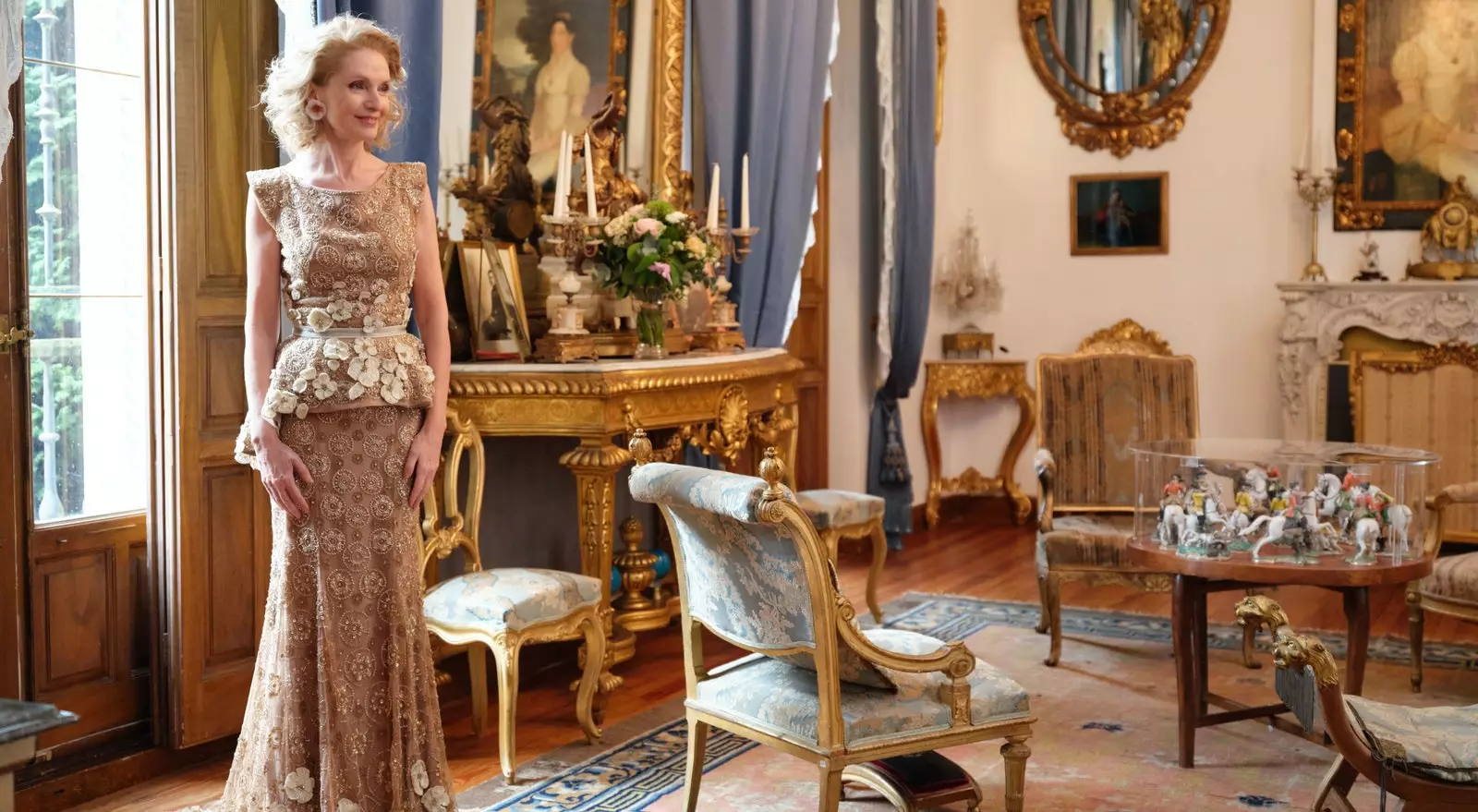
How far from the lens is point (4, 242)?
11.9ft

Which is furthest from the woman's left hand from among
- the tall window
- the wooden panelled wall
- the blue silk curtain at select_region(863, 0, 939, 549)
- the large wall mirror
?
the blue silk curtain at select_region(863, 0, 939, 549)

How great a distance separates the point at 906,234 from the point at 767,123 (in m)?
1.77

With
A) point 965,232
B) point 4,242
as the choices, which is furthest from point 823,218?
point 4,242

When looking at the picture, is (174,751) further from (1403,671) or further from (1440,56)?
(1440,56)

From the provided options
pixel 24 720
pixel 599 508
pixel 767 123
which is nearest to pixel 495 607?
pixel 599 508

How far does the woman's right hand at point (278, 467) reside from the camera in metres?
2.98

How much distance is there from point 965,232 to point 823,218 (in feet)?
3.70

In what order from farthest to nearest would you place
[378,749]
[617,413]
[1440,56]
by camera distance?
[1440,56]
[617,413]
[378,749]

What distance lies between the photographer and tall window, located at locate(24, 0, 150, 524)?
3812 millimetres

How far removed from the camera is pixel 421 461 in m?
3.15

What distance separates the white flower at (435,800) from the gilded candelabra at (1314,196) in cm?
563

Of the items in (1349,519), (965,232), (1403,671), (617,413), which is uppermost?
(965,232)

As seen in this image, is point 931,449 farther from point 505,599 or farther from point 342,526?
point 342,526

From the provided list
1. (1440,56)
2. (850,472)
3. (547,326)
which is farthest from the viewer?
(850,472)
